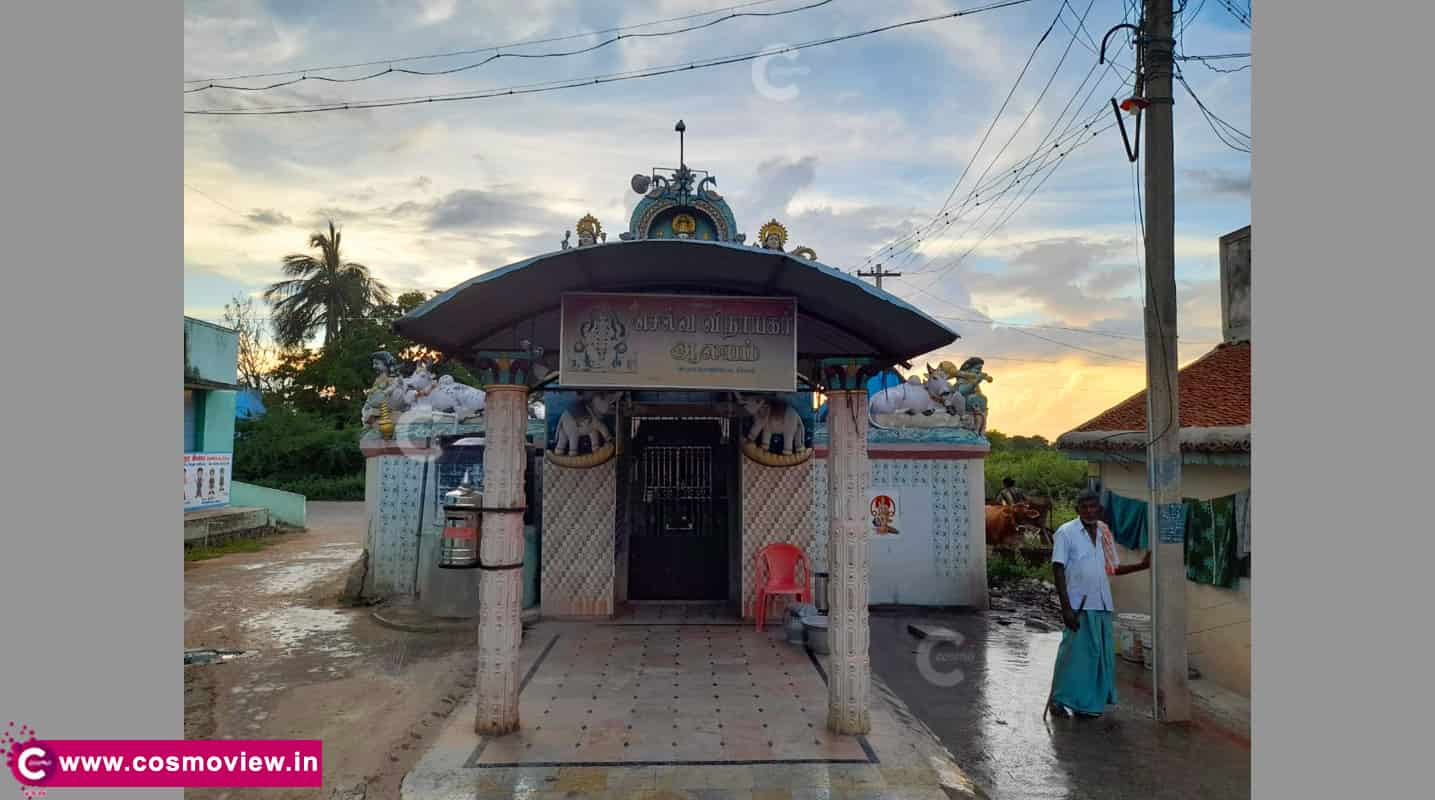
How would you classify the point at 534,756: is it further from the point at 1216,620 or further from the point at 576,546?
the point at 1216,620

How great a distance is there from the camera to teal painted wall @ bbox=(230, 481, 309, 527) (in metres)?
21.5

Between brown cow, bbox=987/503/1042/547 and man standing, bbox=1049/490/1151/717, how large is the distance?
8.72 m

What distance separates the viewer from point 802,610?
8.65 metres

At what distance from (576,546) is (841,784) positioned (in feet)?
19.0

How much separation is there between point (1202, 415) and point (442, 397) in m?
9.29

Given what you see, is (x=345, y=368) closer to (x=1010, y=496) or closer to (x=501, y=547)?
(x=1010, y=496)

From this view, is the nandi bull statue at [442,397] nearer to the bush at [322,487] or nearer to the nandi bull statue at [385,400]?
the nandi bull statue at [385,400]

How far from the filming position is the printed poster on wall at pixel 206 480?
729 inches

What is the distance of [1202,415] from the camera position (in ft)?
26.0

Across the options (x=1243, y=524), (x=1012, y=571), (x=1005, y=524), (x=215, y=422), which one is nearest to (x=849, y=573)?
(x=1243, y=524)

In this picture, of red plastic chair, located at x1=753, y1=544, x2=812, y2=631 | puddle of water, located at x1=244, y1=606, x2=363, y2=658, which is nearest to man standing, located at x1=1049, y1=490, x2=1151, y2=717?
red plastic chair, located at x1=753, y1=544, x2=812, y2=631

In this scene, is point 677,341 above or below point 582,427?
above

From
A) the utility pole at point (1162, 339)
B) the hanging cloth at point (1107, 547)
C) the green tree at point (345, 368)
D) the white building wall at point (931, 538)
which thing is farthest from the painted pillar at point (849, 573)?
the green tree at point (345, 368)

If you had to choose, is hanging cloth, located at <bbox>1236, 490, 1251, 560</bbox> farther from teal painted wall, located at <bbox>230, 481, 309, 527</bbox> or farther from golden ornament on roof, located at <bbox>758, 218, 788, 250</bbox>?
teal painted wall, located at <bbox>230, 481, 309, 527</bbox>
